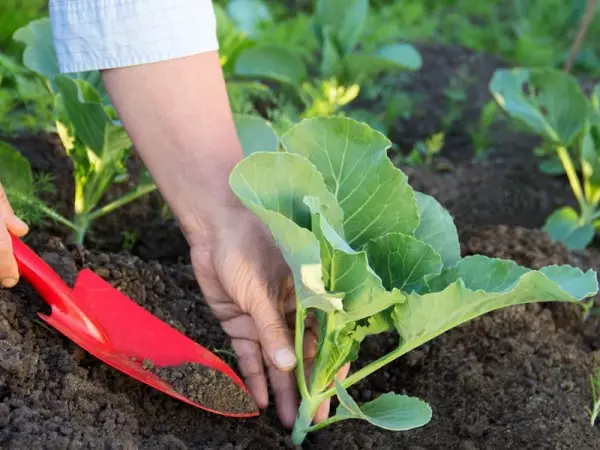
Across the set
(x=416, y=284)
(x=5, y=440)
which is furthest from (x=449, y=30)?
(x=5, y=440)

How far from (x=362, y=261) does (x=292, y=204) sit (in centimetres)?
18

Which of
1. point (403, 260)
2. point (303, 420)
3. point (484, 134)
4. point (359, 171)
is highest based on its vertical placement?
point (359, 171)

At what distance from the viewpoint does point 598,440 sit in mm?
1787

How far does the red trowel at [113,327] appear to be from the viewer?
168 cm

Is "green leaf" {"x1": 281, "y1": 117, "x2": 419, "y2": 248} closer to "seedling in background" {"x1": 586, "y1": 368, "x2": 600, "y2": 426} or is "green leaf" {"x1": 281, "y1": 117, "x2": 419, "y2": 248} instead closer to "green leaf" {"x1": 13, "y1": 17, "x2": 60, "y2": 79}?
"seedling in background" {"x1": 586, "y1": 368, "x2": 600, "y2": 426}

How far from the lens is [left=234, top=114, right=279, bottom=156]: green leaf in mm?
2146

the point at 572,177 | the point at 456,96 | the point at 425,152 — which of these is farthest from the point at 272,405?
the point at 456,96

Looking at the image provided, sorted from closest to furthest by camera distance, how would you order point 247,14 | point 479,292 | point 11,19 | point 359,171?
point 479,292 → point 359,171 → point 11,19 → point 247,14

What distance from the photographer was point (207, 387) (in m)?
1.71

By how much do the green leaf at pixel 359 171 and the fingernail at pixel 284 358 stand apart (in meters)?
0.29

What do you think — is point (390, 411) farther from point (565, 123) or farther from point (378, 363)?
point (565, 123)

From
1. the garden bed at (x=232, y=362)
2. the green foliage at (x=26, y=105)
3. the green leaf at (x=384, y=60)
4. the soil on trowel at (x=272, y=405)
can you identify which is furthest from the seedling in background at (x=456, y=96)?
the green foliage at (x=26, y=105)

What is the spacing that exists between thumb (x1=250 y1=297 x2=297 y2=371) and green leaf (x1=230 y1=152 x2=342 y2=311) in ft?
0.61

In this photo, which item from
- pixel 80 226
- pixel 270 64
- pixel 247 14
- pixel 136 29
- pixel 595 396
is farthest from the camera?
pixel 247 14
